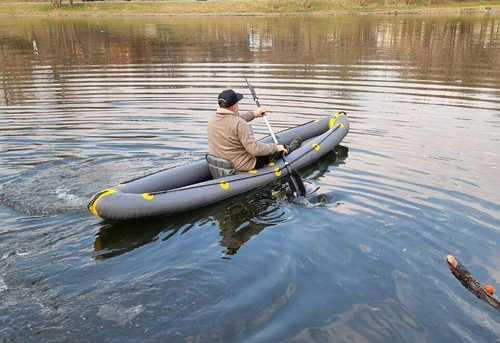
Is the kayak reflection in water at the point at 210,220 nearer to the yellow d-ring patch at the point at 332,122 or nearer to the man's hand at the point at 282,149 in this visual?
the man's hand at the point at 282,149

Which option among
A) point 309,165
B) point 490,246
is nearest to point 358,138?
point 309,165

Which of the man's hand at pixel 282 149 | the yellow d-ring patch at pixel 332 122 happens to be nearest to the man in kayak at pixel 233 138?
the man's hand at pixel 282 149

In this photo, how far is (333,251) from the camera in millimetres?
7629

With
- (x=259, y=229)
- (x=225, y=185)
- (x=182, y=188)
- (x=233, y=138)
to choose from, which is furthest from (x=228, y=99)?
(x=259, y=229)

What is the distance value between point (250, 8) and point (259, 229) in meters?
59.8

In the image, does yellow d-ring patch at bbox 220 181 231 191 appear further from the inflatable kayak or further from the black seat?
the black seat

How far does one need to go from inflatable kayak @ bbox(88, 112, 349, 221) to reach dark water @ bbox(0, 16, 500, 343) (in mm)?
267

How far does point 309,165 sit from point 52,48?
28115mm

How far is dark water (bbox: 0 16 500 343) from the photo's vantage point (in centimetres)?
598

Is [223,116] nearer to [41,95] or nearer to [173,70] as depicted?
[41,95]

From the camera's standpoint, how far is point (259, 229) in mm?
8500

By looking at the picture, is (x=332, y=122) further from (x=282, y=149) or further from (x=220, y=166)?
(x=220, y=166)

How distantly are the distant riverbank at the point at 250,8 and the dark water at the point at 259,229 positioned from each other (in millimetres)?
44026

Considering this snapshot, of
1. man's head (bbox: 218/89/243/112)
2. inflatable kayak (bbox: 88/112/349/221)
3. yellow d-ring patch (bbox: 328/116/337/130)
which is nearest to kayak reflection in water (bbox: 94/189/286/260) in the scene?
inflatable kayak (bbox: 88/112/349/221)
